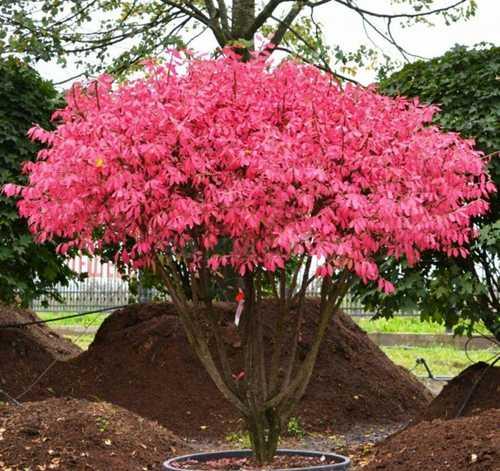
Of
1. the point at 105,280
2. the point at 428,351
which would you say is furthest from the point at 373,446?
the point at 105,280

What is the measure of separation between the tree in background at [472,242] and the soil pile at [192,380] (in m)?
1.58

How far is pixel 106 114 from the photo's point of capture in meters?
6.87

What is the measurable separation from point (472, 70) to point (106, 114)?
450 cm

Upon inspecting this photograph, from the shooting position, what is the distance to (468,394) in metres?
9.83

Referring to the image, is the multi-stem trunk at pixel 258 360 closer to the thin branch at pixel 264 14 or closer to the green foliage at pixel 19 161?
the green foliage at pixel 19 161

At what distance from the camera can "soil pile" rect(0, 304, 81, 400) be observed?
38.5 ft

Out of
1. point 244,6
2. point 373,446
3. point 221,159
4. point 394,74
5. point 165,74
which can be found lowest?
point 373,446

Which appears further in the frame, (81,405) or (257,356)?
(81,405)

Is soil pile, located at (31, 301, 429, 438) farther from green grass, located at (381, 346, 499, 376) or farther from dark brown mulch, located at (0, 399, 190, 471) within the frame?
green grass, located at (381, 346, 499, 376)

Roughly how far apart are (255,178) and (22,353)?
681cm

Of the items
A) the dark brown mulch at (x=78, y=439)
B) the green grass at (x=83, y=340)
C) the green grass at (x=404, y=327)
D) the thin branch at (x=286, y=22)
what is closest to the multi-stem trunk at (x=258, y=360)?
the dark brown mulch at (x=78, y=439)

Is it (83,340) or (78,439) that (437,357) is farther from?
(78,439)

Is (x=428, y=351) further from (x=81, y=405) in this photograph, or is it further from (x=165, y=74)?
(x=165, y=74)

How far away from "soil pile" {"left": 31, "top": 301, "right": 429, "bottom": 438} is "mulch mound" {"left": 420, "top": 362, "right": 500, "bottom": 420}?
50.3 inches
